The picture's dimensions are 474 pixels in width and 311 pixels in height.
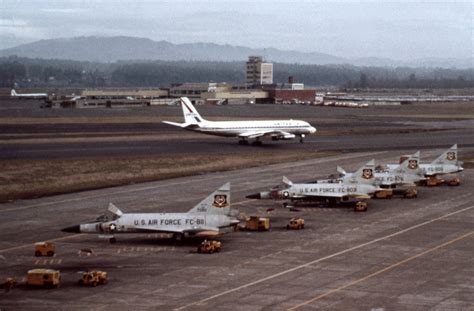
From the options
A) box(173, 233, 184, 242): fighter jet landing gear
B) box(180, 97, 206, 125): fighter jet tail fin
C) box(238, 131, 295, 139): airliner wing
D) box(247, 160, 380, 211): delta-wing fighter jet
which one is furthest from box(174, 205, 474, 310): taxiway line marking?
box(180, 97, 206, 125): fighter jet tail fin

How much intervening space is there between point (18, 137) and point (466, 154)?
79.1 metres

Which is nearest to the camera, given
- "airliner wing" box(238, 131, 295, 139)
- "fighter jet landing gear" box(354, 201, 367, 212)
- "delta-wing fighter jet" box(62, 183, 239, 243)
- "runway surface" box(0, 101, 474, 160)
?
"delta-wing fighter jet" box(62, 183, 239, 243)

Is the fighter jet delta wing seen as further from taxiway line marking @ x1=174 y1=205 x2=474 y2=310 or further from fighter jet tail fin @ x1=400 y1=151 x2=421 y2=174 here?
taxiway line marking @ x1=174 y1=205 x2=474 y2=310

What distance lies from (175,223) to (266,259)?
349 inches

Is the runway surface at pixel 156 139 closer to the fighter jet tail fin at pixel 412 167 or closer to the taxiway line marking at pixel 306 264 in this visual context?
the fighter jet tail fin at pixel 412 167

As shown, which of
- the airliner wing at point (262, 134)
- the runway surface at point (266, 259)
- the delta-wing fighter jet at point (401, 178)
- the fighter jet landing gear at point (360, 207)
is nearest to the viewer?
the runway surface at point (266, 259)

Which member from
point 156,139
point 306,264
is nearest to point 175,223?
point 306,264

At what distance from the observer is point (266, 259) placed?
59062 millimetres

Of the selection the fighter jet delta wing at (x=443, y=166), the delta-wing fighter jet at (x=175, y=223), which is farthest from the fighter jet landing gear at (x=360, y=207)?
the delta-wing fighter jet at (x=175, y=223)

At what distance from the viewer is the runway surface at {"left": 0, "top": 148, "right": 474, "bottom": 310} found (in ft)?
158

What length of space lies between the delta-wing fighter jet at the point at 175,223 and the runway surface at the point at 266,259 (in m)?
1.26

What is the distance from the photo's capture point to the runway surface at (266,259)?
48.2 m

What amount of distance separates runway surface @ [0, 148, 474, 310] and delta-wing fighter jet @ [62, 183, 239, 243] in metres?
1.26

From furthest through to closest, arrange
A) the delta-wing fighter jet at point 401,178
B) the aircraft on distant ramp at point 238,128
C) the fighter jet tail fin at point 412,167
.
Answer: the aircraft on distant ramp at point 238,128 < the fighter jet tail fin at point 412,167 < the delta-wing fighter jet at point 401,178
